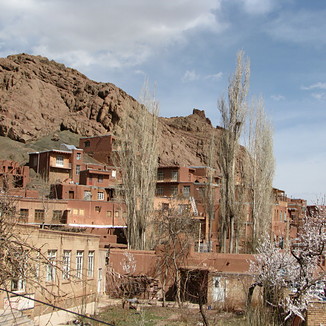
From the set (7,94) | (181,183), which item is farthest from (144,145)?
(7,94)

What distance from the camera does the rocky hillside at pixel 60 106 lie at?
85062 mm

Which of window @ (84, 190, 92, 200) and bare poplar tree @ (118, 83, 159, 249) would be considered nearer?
bare poplar tree @ (118, 83, 159, 249)

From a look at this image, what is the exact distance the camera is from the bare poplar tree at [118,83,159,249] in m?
29.1

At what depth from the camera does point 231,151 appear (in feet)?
96.6

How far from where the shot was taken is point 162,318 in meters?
20.0

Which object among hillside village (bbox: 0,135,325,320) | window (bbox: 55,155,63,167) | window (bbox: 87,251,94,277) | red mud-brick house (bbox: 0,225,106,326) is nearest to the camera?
red mud-brick house (bbox: 0,225,106,326)

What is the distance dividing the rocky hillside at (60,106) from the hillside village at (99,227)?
30 centimetres

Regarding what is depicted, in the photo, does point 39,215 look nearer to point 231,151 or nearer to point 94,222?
point 94,222

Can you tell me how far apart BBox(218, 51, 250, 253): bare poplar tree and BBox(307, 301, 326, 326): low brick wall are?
14.2 m

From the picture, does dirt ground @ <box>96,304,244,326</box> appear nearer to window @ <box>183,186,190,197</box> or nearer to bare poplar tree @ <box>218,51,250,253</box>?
bare poplar tree @ <box>218,51,250,253</box>

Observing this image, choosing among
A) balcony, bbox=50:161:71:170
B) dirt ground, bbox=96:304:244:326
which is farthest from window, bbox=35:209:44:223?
balcony, bbox=50:161:71:170

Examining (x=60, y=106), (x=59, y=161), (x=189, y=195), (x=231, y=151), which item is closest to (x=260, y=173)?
(x=231, y=151)

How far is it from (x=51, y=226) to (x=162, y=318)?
59.0ft

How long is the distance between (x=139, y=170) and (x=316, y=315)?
1728 cm
